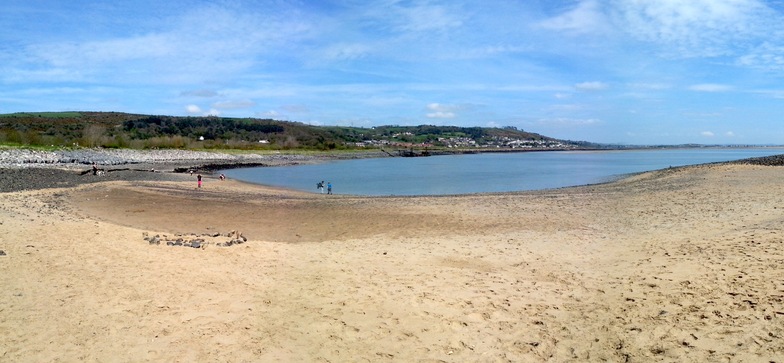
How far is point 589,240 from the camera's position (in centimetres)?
1256

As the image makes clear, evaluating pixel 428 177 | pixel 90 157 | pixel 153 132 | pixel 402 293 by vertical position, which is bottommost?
pixel 428 177

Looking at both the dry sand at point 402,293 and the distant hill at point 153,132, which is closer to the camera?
the dry sand at point 402,293

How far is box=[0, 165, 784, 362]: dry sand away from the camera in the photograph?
602 centimetres

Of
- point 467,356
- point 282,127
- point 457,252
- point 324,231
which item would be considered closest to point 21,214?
point 324,231

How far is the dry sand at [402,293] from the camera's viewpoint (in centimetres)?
602

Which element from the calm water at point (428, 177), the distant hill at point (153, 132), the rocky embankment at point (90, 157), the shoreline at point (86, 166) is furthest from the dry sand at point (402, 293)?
the distant hill at point (153, 132)

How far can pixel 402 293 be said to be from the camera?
27.2 ft

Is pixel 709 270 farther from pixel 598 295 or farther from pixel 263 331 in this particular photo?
pixel 263 331

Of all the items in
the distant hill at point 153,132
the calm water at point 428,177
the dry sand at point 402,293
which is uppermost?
the distant hill at point 153,132

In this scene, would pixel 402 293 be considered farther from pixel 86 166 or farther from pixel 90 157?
pixel 90 157

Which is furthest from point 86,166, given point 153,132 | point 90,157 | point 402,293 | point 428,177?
point 153,132

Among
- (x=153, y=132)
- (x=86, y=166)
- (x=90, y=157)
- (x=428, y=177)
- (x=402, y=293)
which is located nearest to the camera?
(x=402, y=293)

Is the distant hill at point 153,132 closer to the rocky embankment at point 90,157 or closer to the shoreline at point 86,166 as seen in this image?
the rocky embankment at point 90,157

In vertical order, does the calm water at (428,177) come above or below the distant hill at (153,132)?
below
